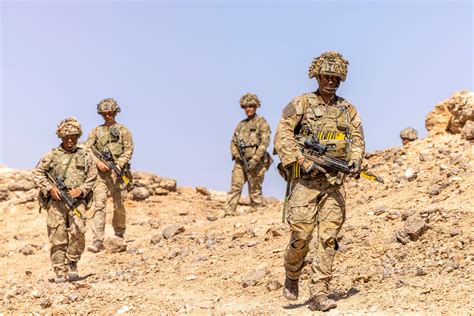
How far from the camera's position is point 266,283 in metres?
8.77

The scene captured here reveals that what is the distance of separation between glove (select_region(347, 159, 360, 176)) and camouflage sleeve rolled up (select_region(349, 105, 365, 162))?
10 cm

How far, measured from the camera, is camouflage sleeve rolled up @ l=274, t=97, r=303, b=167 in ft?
22.7

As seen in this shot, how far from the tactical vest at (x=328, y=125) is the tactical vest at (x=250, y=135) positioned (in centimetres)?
786

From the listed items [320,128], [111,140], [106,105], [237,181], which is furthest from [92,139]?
[320,128]

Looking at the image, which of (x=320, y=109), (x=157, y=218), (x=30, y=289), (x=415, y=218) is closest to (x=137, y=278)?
(x=30, y=289)

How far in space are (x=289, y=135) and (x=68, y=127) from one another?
407cm

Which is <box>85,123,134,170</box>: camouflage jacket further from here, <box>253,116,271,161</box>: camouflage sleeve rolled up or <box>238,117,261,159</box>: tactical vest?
<box>253,116,271,161</box>: camouflage sleeve rolled up

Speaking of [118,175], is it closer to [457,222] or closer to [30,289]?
[30,289]

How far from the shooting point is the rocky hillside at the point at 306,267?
295 inches

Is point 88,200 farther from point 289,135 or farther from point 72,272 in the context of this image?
point 289,135

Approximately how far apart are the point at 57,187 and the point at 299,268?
4.25 metres

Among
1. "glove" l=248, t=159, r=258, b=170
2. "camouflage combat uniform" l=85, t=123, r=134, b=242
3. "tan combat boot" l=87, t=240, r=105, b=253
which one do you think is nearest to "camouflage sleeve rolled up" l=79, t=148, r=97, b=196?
"camouflage combat uniform" l=85, t=123, r=134, b=242

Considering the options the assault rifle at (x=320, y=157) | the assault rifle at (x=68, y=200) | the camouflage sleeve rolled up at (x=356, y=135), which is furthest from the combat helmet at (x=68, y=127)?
the camouflage sleeve rolled up at (x=356, y=135)

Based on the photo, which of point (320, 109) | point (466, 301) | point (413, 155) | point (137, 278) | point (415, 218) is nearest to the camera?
point (466, 301)
